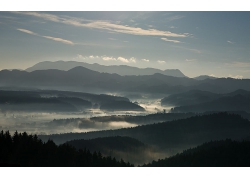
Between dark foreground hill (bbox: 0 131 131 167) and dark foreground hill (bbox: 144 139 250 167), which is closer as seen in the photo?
dark foreground hill (bbox: 0 131 131 167)

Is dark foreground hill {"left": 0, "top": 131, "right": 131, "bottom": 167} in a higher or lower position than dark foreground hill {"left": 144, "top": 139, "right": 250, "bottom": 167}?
higher

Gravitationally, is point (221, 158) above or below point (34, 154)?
below

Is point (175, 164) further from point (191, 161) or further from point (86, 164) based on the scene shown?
point (86, 164)

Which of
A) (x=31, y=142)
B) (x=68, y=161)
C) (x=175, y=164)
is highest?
(x=31, y=142)

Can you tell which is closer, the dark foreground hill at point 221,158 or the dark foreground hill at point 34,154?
the dark foreground hill at point 34,154

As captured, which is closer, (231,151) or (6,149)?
(6,149)

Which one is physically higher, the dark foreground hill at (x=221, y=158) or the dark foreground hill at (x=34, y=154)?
the dark foreground hill at (x=34, y=154)

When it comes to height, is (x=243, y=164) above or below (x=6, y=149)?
below

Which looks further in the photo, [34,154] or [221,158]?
[221,158]

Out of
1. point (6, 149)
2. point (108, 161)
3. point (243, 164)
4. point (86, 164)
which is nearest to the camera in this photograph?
point (6, 149)
